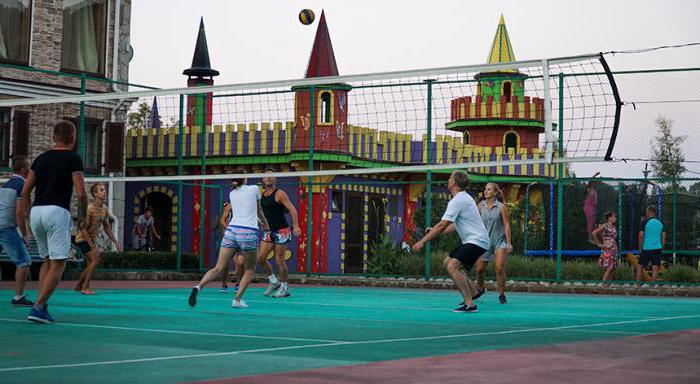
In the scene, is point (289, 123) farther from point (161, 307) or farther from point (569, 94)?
point (161, 307)

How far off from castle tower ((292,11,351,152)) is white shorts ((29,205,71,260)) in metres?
20.2

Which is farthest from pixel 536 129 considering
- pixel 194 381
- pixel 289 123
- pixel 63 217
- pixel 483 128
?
pixel 194 381

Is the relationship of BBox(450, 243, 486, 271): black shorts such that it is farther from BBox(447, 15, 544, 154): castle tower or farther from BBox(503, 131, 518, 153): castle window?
BBox(503, 131, 518, 153): castle window

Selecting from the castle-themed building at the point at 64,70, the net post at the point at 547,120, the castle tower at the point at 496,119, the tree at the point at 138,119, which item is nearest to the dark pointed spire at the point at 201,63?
the tree at the point at 138,119

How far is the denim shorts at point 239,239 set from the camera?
14523 millimetres

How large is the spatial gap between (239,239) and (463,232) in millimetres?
2811

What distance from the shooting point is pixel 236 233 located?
14.6 metres

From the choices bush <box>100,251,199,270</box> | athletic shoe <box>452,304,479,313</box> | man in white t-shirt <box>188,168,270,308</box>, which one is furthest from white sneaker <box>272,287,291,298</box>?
bush <box>100,251,199,270</box>

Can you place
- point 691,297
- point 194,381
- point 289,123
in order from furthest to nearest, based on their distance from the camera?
point 289,123
point 691,297
point 194,381

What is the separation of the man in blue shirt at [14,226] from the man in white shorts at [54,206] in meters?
2.30

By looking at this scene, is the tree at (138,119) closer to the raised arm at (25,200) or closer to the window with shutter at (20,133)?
the window with shutter at (20,133)

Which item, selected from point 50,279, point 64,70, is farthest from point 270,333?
point 64,70

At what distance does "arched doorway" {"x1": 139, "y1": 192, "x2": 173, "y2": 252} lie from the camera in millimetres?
41438

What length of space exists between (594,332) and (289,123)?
25761mm
